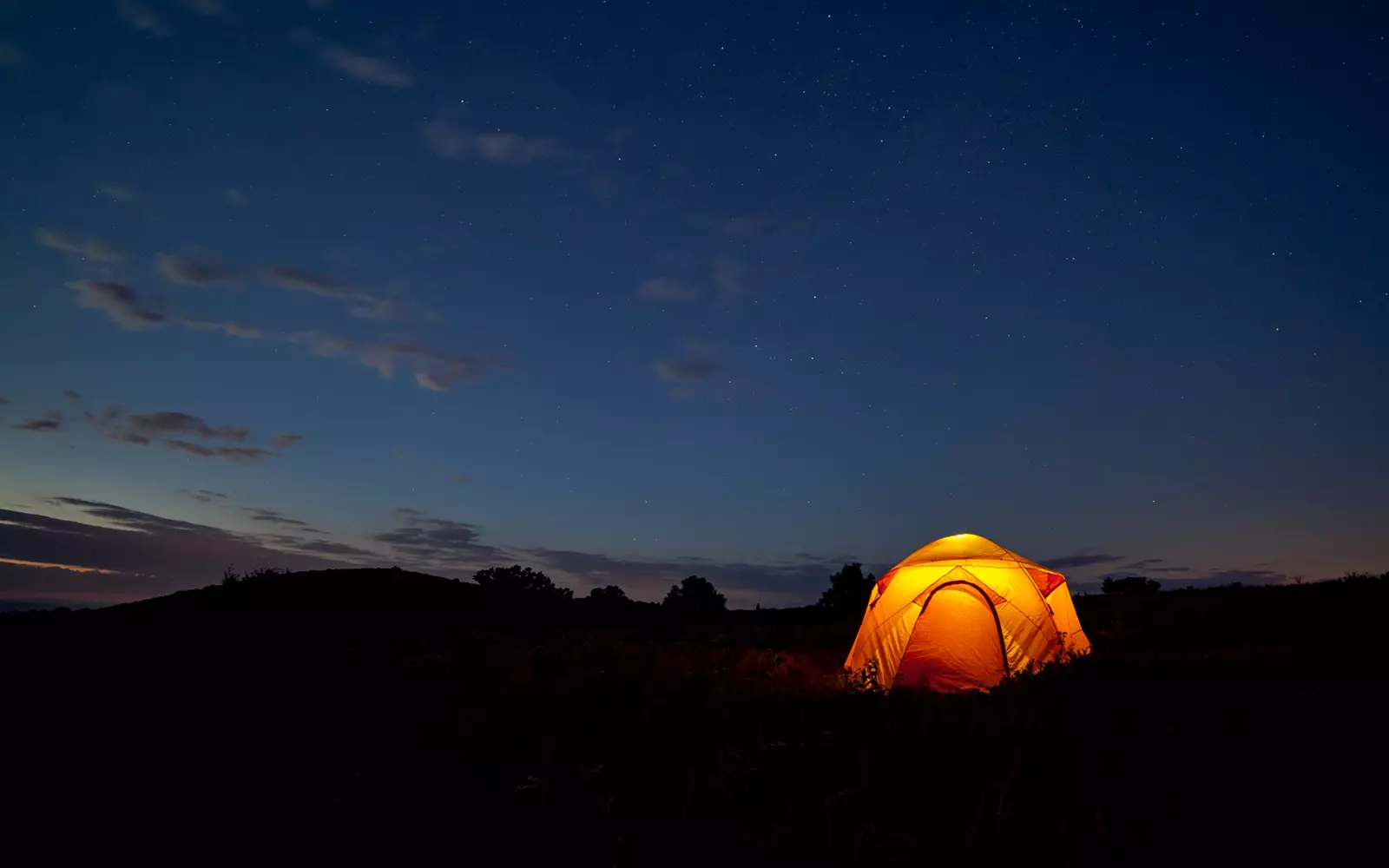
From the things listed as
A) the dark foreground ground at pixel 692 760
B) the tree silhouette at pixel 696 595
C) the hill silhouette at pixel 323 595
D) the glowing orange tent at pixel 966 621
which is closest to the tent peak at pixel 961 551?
the glowing orange tent at pixel 966 621

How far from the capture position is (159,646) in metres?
14.8

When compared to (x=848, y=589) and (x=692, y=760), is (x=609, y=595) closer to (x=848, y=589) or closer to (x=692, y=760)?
(x=848, y=589)

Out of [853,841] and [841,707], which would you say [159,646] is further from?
[853,841]

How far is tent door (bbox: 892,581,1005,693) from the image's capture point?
42.2ft

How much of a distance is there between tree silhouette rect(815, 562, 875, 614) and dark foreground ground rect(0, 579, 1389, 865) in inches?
933

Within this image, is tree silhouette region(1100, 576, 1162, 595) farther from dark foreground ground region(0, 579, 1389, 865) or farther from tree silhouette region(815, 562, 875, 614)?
dark foreground ground region(0, 579, 1389, 865)

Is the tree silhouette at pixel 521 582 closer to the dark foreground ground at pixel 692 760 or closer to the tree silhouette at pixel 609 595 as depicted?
the tree silhouette at pixel 609 595

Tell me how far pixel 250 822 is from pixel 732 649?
1392cm

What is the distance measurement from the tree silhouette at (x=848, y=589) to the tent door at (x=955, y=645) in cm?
2273

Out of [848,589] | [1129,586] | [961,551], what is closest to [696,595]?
[848,589]

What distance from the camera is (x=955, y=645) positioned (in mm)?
13109

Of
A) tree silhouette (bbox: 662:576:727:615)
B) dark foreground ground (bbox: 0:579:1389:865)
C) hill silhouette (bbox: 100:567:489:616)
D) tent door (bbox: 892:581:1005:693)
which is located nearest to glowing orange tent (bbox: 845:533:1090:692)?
tent door (bbox: 892:581:1005:693)

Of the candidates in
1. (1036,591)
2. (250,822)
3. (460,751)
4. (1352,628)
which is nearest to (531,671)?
(460,751)

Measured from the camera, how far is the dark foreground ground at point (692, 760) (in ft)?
19.0
